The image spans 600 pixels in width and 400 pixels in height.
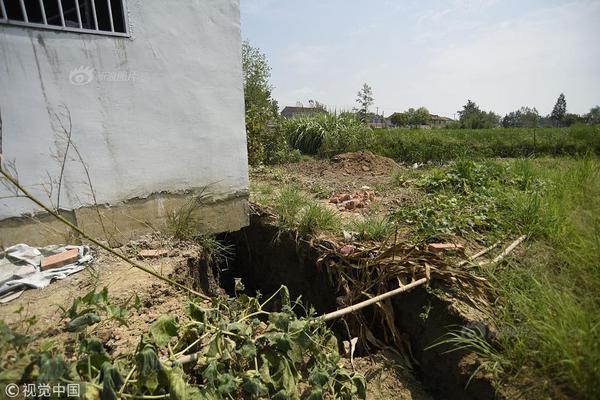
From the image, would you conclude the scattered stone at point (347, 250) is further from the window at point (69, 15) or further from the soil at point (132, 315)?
the window at point (69, 15)

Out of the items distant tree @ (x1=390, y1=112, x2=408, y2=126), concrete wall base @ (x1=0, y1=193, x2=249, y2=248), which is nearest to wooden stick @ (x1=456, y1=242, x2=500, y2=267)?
concrete wall base @ (x1=0, y1=193, x2=249, y2=248)

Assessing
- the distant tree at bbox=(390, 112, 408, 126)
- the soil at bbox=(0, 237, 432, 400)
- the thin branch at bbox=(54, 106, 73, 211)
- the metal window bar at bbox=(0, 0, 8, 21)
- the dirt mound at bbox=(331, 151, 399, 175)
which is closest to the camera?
the soil at bbox=(0, 237, 432, 400)

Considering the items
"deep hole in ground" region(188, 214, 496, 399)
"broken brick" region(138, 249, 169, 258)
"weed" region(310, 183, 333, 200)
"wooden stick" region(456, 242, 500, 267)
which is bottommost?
"deep hole in ground" region(188, 214, 496, 399)

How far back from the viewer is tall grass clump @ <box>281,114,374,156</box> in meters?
8.81

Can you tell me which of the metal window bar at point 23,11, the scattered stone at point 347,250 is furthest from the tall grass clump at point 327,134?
the metal window bar at point 23,11

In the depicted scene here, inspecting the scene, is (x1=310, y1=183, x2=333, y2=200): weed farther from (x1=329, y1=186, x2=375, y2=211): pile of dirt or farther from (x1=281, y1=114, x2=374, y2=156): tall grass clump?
(x1=281, y1=114, x2=374, y2=156): tall grass clump

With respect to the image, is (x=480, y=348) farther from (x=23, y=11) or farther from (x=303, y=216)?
(x=23, y=11)

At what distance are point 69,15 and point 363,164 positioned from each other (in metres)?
5.38

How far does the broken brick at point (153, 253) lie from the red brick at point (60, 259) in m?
0.47

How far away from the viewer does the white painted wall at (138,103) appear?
2359mm

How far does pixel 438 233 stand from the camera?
2.73 m

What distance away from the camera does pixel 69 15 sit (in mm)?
2455

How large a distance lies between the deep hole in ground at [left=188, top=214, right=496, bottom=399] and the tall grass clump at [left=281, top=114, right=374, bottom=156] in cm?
522

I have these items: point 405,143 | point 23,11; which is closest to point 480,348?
point 23,11
